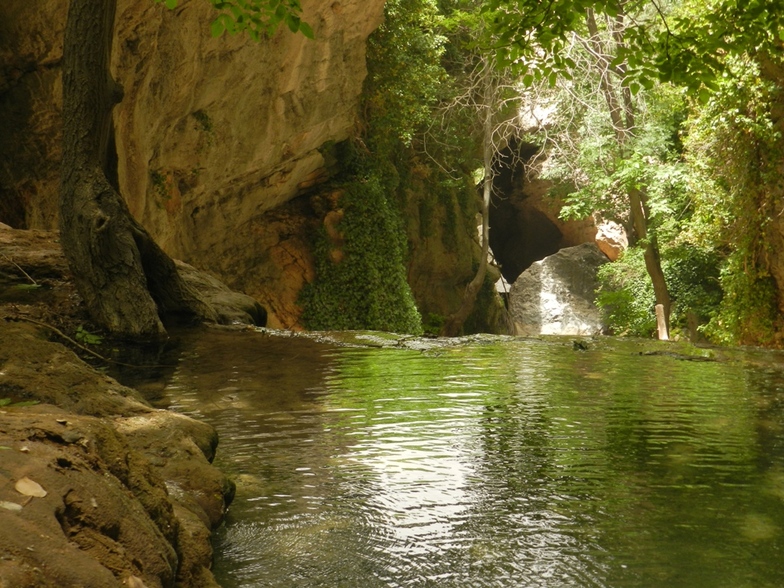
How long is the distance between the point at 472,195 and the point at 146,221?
1313 cm

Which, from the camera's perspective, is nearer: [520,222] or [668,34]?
[668,34]

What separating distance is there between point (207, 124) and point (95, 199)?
6.68m

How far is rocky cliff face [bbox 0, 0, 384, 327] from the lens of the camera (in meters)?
9.62

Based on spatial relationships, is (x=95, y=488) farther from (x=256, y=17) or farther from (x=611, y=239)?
(x=611, y=239)

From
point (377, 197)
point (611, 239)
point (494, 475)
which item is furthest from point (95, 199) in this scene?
point (611, 239)

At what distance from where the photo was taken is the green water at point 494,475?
8.83 ft

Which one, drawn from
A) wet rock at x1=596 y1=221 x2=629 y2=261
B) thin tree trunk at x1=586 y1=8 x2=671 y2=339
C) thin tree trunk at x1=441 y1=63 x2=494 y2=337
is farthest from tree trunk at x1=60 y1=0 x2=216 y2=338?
wet rock at x1=596 y1=221 x2=629 y2=261

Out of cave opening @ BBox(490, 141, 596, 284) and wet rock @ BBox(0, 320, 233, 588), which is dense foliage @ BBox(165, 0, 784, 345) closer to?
cave opening @ BBox(490, 141, 596, 284)

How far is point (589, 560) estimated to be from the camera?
8.93 ft

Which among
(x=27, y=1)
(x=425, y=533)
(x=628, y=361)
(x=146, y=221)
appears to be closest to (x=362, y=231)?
(x=146, y=221)

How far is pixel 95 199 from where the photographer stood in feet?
23.5

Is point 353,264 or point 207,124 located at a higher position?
point 207,124

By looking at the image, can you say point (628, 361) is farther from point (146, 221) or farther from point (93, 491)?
point (146, 221)

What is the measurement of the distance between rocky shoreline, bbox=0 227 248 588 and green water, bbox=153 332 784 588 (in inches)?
10.1
